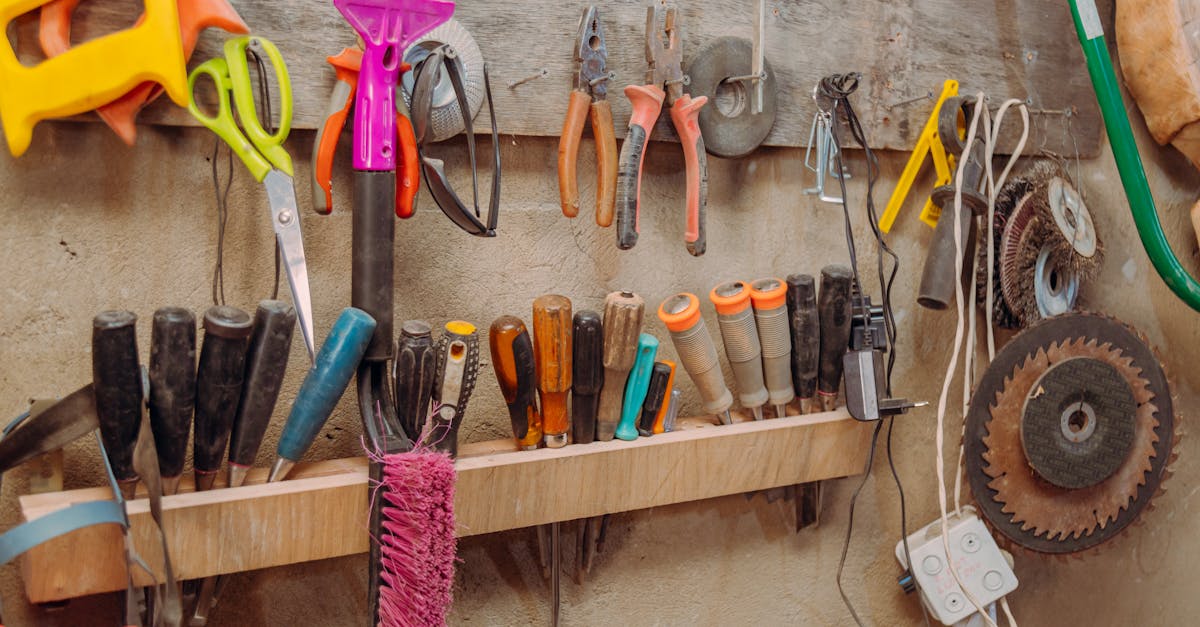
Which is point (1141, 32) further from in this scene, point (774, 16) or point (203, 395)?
point (203, 395)

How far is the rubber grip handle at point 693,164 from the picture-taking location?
0.87m

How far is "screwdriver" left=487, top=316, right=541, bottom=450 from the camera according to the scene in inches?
31.0

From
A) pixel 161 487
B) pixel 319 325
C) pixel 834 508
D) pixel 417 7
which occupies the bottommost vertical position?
pixel 834 508

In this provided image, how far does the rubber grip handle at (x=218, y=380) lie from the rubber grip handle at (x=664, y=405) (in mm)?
391

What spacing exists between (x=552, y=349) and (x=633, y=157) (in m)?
0.20

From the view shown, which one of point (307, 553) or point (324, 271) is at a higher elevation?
point (324, 271)

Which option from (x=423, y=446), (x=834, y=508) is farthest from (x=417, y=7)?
(x=834, y=508)

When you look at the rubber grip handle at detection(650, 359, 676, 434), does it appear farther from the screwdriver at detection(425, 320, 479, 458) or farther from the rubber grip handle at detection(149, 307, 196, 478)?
the rubber grip handle at detection(149, 307, 196, 478)

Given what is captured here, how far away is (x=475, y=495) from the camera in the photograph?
0.81 m

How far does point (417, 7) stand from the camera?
2.42ft

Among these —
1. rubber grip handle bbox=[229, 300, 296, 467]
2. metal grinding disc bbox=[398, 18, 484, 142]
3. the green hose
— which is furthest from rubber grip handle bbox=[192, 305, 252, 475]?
the green hose

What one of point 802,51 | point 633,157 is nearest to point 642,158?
point 633,157

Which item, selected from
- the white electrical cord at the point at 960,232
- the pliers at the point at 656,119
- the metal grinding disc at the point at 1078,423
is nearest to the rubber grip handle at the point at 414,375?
the pliers at the point at 656,119

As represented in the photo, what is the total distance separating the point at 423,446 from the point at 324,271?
0.19 meters
